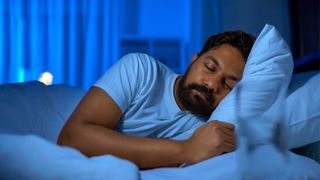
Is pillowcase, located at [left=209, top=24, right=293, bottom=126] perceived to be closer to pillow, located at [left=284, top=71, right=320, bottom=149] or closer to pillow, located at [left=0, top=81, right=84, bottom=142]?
pillow, located at [left=284, top=71, right=320, bottom=149]

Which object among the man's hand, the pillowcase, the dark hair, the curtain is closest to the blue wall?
the curtain

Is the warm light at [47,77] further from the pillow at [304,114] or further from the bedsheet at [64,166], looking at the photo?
the bedsheet at [64,166]

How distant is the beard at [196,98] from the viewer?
1120mm

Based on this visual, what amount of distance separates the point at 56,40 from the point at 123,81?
1747 mm

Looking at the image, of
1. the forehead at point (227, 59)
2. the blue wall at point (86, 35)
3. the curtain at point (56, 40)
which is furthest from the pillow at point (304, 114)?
the curtain at point (56, 40)

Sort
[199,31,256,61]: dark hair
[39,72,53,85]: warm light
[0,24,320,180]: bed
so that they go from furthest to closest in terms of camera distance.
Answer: [39,72,53,85]: warm light, [199,31,256,61]: dark hair, [0,24,320,180]: bed

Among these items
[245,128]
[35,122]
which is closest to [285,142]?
[245,128]

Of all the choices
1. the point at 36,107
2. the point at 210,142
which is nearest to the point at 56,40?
the point at 36,107

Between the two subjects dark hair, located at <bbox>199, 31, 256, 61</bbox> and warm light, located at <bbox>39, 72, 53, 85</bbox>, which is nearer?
dark hair, located at <bbox>199, 31, 256, 61</bbox>

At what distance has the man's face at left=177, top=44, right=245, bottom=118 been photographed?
112 centimetres

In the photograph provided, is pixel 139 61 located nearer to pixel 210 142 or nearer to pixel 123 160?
pixel 210 142

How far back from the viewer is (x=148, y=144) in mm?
913

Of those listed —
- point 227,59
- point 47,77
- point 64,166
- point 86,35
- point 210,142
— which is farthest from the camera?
point 86,35

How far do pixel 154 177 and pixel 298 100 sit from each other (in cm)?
55
